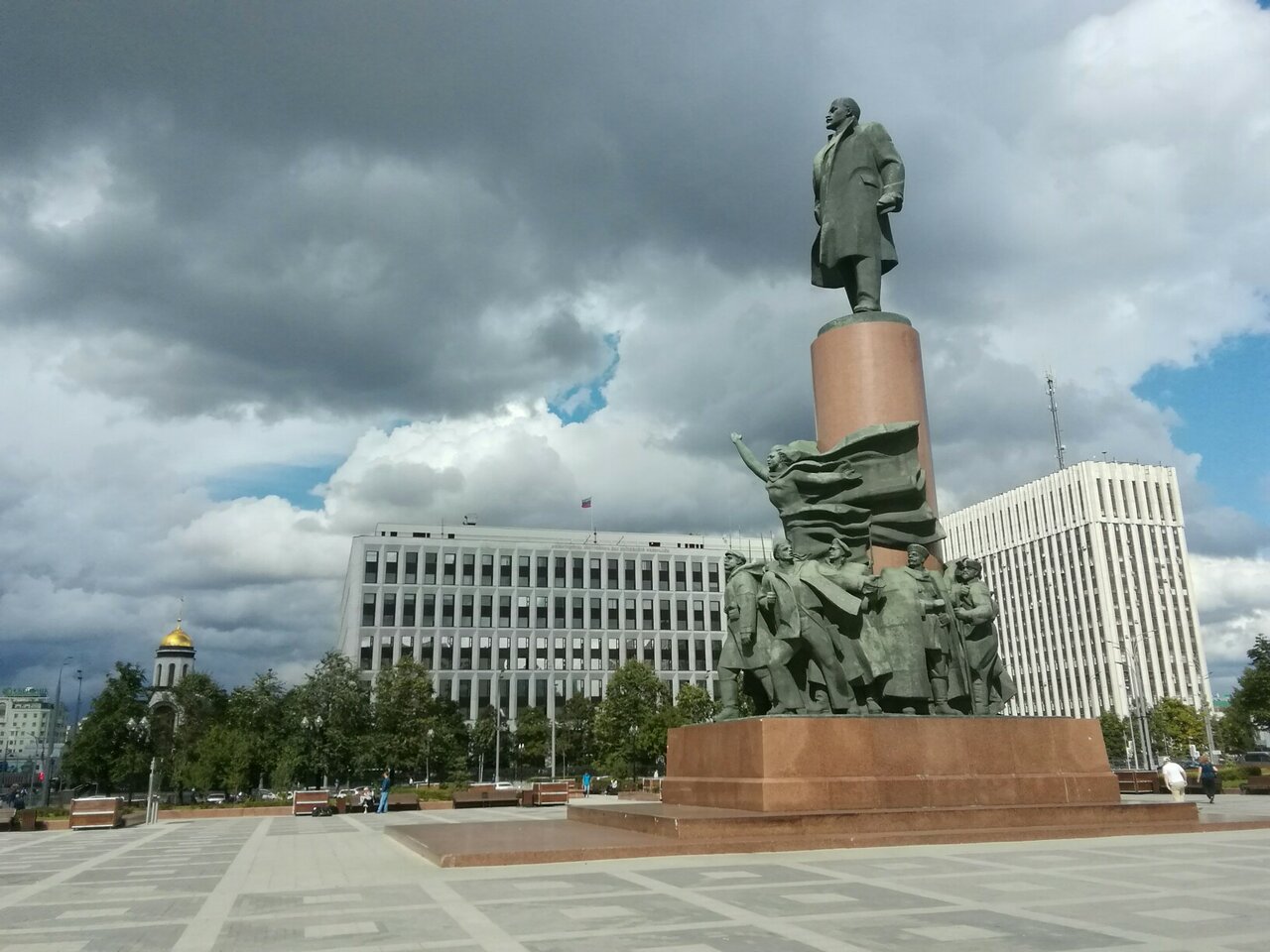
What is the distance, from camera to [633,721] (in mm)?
54094

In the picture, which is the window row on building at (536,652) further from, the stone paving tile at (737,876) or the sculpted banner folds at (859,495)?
the stone paving tile at (737,876)

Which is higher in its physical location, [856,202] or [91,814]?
[856,202]

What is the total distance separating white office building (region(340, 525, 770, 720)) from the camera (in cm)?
8419

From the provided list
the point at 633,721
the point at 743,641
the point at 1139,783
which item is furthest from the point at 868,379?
the point at 633,721

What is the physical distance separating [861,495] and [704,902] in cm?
898


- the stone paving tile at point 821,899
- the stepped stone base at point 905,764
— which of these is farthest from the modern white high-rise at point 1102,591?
the stone paving tile at point 821,899

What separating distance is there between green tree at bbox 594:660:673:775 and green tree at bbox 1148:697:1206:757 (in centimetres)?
4194

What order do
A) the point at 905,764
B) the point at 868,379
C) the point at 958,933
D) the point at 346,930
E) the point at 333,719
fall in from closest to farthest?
the point at 958,933 → the point at 346,930 → the point at 905,764 → the point at 868,379 → the point at 333,719

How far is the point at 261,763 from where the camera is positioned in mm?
45906

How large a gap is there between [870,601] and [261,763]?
3934 centimetres

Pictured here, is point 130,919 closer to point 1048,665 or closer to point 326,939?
point 326,939

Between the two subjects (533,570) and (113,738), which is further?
(533,570)

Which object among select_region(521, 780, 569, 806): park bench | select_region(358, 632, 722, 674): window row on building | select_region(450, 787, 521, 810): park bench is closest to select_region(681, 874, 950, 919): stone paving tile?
select_region(450, 787, 521, 810): park bench

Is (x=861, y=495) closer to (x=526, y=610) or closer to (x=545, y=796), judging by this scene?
(x=545, y=796)
